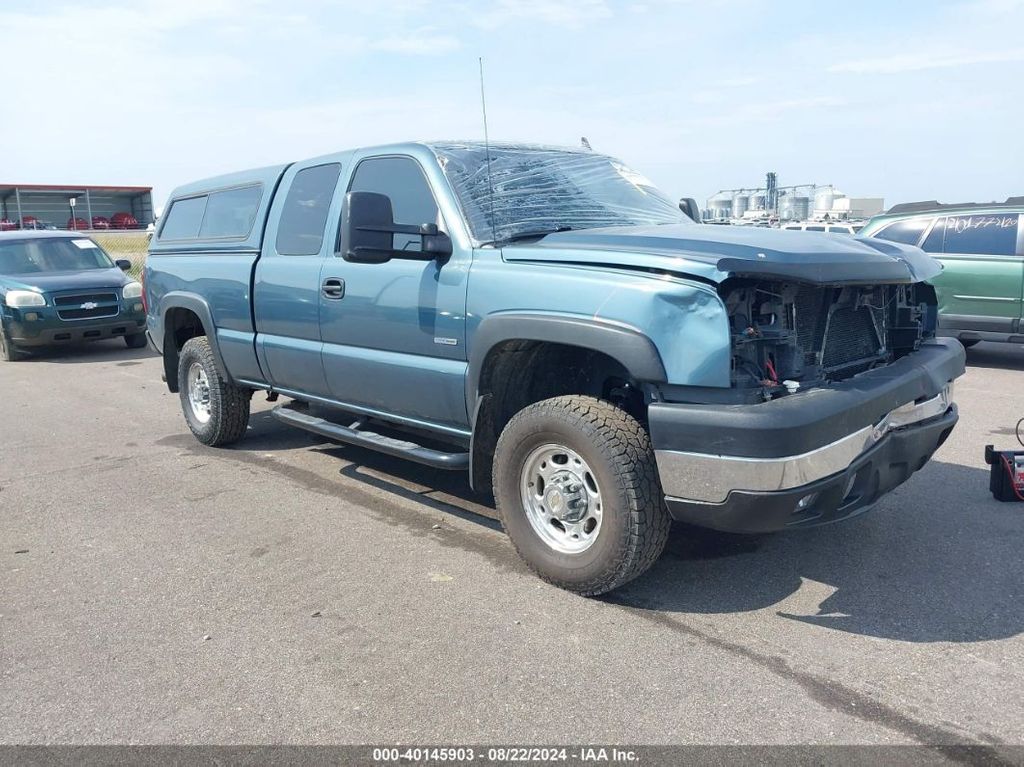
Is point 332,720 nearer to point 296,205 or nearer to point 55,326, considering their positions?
point 296,205

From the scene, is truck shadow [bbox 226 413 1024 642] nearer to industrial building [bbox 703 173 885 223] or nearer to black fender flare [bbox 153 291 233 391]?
black fender flare [bbox 153 291 233 391]

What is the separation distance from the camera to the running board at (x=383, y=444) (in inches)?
178

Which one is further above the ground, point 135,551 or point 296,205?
point 296,205

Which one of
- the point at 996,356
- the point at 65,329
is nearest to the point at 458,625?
the point at 996,356

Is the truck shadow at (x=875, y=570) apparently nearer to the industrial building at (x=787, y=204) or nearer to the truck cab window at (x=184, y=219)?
the truck cab window at (x=184, y=219)

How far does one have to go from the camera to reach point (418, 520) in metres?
5.07

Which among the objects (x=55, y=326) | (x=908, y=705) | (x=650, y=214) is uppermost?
(x=650, y=214)

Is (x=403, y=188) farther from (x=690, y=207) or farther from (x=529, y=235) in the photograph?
(x=690, y=207)

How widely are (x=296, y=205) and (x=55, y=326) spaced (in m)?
7.82

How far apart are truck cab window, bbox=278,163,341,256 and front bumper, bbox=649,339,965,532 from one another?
272 centimetres

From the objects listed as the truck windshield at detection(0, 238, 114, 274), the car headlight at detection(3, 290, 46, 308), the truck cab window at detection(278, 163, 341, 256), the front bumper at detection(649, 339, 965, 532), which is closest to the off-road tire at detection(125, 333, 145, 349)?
the truck windshield at detection(0, 238, 114, 274)

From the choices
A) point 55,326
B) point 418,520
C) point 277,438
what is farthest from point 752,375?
point 55,326

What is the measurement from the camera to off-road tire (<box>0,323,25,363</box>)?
1201 cm

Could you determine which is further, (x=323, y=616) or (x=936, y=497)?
(x=936, y=497)
